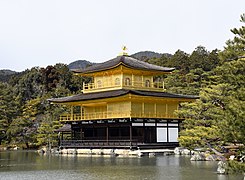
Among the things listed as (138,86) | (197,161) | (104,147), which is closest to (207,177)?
(197,161)

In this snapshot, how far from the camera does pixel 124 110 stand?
39469 millimetres

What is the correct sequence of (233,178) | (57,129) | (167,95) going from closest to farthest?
(233,178) → (167,95) → (57,129)

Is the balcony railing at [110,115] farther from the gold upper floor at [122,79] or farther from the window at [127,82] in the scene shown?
the window at [127,82]

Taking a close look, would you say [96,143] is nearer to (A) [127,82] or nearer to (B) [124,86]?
(B) [124,86]

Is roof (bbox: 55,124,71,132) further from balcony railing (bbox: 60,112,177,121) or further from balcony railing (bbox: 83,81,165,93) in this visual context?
balcony railing (bbox: 83,81,165,93)

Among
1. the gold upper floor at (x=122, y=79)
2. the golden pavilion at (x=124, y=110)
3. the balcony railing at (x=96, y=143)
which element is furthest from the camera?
the gold upper floor at (x=122, y=79)

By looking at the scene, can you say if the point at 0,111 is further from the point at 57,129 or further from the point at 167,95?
the point at 167,95

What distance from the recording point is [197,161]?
89.7ft

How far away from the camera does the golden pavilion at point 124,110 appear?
38.2 m

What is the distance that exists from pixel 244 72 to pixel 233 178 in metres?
5.47

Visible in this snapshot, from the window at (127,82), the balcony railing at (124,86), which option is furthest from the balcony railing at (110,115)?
the window at (127,82)

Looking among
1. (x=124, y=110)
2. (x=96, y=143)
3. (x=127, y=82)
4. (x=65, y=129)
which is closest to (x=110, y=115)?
(x=124, y=110)

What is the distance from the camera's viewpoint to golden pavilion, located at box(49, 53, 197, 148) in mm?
38250

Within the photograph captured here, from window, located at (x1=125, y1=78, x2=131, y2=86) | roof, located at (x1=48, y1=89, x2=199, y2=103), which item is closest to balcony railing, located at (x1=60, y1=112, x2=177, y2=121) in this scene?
roof, located at (x1=48, y1=89, x2=199, y2=103)
